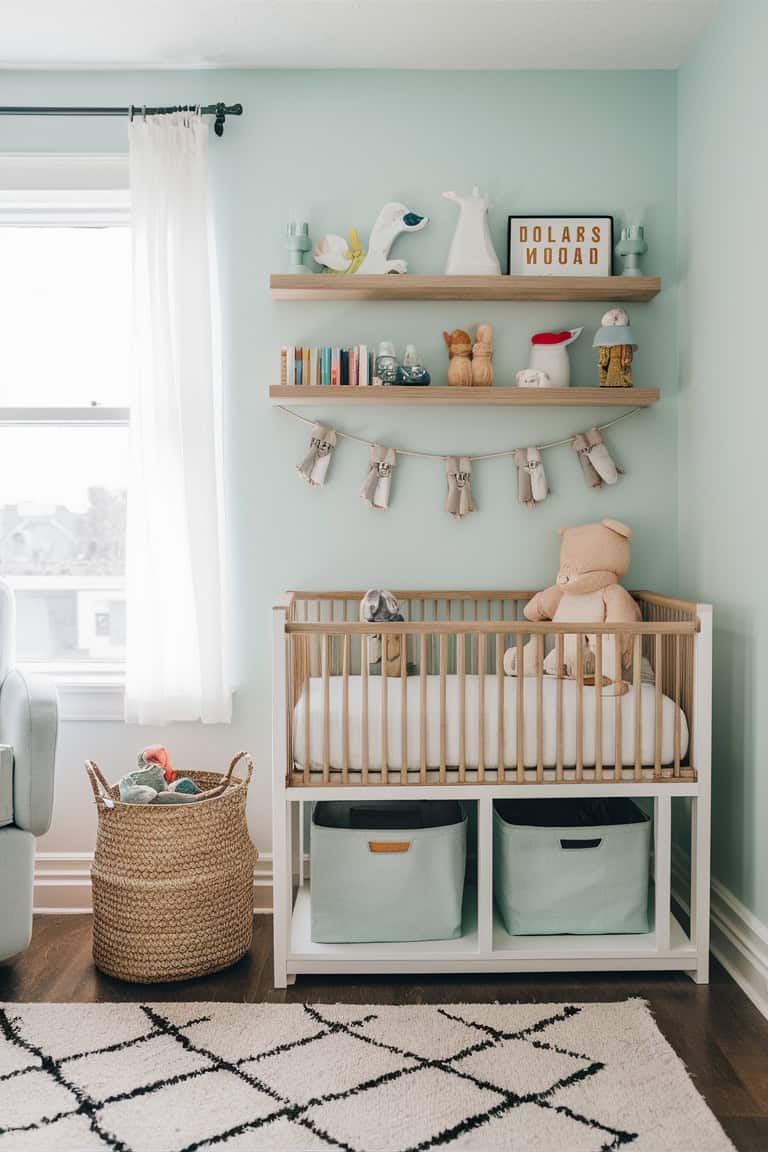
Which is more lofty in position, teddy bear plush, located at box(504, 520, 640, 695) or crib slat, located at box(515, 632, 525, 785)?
teddy bear plush, located at box(504, 520, 640, 695)

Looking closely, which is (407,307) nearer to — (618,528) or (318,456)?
(318,456)

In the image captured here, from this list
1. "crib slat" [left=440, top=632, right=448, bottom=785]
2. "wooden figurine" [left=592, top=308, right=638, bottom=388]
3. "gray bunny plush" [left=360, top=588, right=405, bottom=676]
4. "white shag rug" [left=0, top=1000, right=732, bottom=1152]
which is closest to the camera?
"white shag rug" [left=0, top=1000, right=732, bottom=1152]

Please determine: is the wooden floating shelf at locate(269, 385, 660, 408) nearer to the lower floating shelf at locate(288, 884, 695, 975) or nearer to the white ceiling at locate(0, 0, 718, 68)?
the white ceiling at locate(0, 0, 718, 68)

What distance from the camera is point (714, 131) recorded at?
91.6 inches

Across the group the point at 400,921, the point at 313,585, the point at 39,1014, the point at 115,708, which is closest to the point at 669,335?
the point at 313,585

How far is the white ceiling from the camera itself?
7.45 feet

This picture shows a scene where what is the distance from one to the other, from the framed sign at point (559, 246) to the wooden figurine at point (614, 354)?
6.1 inches

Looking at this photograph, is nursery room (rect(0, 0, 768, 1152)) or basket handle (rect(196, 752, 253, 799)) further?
basket handle (rect(196, 752, 253, 799))

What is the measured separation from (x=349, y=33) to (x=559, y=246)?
2.58 ft

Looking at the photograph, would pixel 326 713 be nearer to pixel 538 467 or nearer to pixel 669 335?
pixel 538 467

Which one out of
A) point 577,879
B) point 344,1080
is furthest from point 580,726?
point 344,1080

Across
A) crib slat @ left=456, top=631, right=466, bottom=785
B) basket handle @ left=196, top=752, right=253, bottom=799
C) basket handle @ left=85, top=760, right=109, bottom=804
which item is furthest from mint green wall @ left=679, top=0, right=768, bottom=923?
basket handle @ left=85, top=760, right=109, bottom=804

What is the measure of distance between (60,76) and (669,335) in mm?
1894

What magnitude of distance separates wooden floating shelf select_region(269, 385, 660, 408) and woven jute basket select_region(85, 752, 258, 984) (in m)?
1.08
